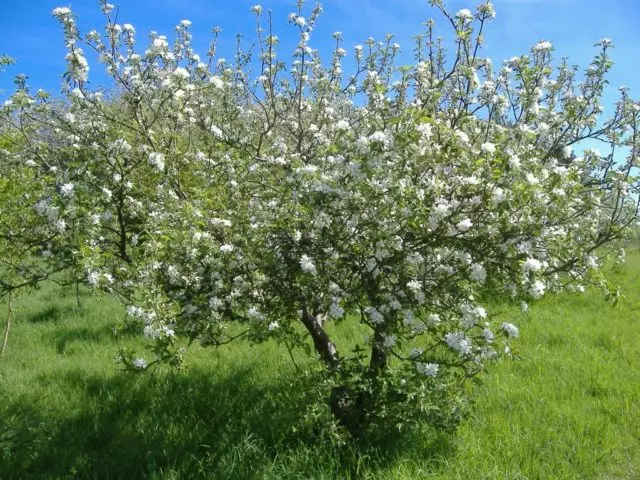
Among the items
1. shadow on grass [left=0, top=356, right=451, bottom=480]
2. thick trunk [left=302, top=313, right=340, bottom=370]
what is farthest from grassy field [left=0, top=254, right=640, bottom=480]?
thick trunk [left=302, top=313, right=340, bottom=370]

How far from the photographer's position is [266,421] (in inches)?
214

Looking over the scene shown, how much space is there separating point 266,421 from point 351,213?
2.82 m

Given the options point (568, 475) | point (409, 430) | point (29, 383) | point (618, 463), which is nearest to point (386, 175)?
point (409, 430)

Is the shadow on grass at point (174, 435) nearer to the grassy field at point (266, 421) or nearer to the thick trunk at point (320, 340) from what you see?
the grassy field at point (266, 421)

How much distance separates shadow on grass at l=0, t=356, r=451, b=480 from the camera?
15.3ft

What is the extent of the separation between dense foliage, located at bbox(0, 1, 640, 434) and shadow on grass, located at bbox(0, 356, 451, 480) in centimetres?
48

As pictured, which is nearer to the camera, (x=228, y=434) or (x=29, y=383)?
(x=228, y=434)

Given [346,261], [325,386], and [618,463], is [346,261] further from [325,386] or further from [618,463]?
[618,463]

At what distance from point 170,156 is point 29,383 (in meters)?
3.91

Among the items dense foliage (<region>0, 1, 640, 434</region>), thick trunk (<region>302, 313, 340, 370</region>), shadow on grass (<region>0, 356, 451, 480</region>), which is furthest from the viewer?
thick trunk (<region>302, 313, 340, 370</region>)

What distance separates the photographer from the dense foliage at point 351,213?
141 inches

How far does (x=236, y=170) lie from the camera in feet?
18.0

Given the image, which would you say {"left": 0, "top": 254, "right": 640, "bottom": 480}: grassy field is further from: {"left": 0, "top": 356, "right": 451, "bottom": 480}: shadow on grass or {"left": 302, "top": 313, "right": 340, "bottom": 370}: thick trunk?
{"left": 302, "top": 313, "right": 340, "bottom": 370}: thick trunk

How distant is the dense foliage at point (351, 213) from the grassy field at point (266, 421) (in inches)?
20.3
